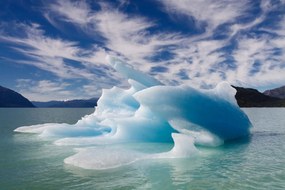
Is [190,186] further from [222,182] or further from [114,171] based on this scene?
[114,171]

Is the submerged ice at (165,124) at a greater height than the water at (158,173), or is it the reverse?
the submerged ice at (165,124)

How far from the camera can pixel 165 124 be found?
21328 millimetres

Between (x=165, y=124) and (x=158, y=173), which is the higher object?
(x=165, y=124)

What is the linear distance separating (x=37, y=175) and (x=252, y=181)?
26.2 ft

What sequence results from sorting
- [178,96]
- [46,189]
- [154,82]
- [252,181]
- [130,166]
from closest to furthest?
[46,189] → [252,181] → [130,166] → [178,96] → [154,82]

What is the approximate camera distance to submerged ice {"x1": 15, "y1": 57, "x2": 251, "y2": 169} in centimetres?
1477

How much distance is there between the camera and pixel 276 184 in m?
10.4

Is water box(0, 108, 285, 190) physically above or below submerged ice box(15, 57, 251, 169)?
below

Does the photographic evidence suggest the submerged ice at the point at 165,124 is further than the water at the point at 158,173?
Yes

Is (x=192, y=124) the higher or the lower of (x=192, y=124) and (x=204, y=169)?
the higher

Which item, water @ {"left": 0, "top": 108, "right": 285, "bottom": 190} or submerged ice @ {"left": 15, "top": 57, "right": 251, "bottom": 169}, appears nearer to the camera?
water @ {"left": 0, "top": 108, "right": 285, "bottom": 190}

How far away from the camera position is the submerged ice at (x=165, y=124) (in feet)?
48.5

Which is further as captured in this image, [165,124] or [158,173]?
[165,124]

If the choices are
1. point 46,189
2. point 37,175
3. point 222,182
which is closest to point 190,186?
point 222,182
